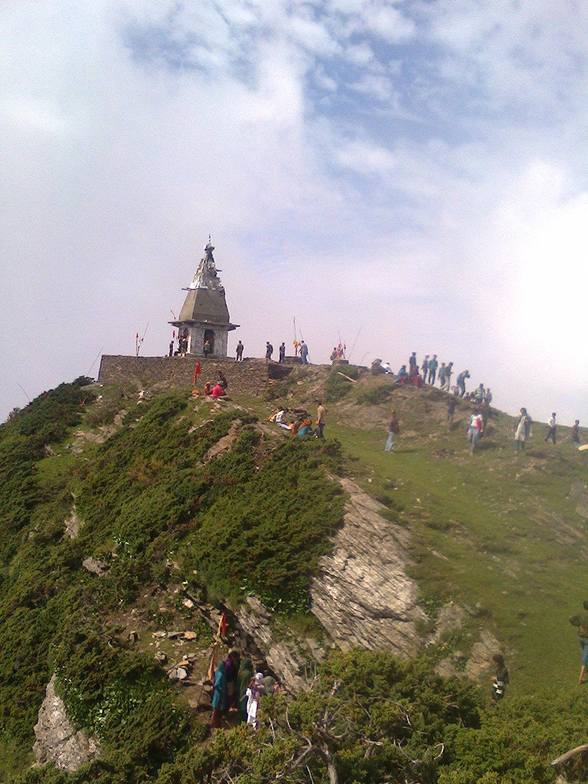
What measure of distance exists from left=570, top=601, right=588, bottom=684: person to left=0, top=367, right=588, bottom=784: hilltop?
1.06ft

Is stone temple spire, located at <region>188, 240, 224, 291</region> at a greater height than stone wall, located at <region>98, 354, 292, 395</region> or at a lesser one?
greater

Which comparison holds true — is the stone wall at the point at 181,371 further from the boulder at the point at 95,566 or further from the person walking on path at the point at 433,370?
the boulder at the point at 95,566

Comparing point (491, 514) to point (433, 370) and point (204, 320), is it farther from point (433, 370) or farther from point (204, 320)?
point (204, 320)

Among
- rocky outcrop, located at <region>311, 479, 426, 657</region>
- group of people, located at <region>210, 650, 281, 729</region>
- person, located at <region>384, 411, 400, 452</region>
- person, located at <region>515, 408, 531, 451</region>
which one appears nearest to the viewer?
group of people, located at <region>210, 650, 281, 729</region>

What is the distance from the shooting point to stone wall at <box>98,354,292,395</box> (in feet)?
120

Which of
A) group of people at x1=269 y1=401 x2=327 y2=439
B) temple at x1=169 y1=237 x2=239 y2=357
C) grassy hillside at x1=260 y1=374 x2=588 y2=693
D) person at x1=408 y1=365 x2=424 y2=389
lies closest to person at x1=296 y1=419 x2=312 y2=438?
group of people at x1=269 y1=401 x2=327 y2=439

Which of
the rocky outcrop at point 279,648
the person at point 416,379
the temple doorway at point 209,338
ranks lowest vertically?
the rocky outcrop at point 279,648

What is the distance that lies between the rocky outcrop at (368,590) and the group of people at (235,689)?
2270 mm

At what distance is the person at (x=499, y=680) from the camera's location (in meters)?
13.1

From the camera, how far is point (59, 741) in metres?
15.5

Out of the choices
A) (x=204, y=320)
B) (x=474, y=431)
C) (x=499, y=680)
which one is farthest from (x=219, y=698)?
(x=204, y=320)

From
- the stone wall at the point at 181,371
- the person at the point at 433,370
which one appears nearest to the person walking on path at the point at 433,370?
the person at the point at 433,370

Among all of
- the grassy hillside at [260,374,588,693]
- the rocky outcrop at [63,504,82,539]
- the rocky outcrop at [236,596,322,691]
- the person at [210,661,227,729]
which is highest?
the grassy hillside at [260,374,588,693]

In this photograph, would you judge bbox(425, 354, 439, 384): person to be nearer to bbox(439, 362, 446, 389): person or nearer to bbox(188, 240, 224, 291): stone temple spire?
bbox(439, 362, 446, 389): person
